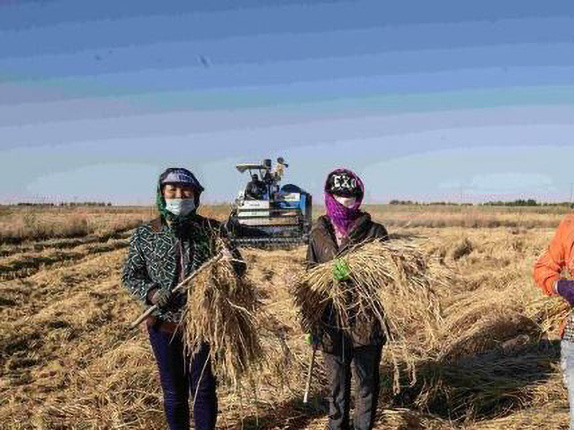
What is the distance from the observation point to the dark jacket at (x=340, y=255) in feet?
11.7

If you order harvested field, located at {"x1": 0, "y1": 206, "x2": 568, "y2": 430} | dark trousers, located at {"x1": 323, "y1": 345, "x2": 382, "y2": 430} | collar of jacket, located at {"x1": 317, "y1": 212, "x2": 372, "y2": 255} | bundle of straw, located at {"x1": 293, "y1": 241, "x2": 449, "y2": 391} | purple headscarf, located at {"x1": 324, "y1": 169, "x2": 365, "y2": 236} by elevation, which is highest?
purple headscarf, located at {"x1": 324, "y1": 169, "x2": 365, "y2": 236}

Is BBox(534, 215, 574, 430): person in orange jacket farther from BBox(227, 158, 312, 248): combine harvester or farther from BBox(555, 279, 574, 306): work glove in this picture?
BBox(227, 158, 312, 248): combine harvester

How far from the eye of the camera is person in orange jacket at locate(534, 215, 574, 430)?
297 centimetres

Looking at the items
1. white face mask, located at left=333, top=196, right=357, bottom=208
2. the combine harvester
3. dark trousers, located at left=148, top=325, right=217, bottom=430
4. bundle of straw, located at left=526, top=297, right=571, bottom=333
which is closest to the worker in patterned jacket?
dark trousers, located at left=148, top=325, right=217, bottom=430

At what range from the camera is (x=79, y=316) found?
8.44 m

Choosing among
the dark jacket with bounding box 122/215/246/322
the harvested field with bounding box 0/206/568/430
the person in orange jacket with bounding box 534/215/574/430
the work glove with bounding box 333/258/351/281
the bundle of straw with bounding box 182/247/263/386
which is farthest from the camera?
the harvested field with bounding box 0/206/568/430

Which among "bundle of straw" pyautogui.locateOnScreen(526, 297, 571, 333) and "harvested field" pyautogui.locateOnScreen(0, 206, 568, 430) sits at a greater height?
"bundle of straw" pyautogui.locateOnScreen(526, 297, 571, 333)

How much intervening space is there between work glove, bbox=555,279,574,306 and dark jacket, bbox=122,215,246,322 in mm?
1617

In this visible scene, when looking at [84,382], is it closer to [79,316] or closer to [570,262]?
[79,316]

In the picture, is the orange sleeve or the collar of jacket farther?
the collar of jacket

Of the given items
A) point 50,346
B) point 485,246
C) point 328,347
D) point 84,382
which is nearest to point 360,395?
point 328,347

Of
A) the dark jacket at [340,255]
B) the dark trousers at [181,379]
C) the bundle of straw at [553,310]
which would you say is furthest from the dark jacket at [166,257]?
the bundle of straw at [553,310]

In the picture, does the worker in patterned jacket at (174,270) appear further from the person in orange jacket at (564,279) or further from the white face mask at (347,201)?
the person in orange jacket at (564,279)

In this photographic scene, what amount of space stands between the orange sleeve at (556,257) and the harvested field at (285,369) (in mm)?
578
